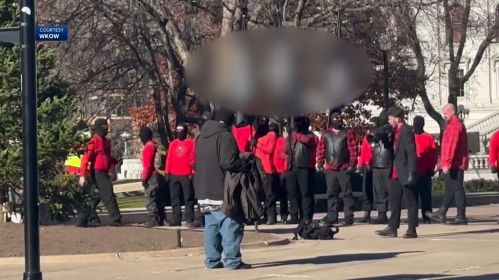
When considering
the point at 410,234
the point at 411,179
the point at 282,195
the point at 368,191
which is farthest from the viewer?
the point at 368,191

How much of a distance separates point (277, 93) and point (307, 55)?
898 millimetres

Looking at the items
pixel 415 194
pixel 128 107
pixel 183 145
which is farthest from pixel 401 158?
pixel 128 107

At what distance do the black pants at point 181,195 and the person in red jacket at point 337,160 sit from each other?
93.0 inches

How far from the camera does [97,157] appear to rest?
1936 cm

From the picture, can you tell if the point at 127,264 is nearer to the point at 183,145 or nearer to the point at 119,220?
the point at 119,220

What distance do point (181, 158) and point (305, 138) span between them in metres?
2.19

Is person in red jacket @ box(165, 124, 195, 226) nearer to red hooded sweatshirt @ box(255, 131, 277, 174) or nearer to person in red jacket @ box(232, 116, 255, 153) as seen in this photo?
person in red jacket @ box(232, 116, 255, 153)

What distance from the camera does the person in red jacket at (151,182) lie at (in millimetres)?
21344

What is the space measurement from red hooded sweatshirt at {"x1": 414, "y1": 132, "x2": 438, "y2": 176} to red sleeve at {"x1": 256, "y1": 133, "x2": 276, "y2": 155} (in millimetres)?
2545

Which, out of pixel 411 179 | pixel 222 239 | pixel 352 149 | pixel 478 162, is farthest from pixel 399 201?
pixel 478 162

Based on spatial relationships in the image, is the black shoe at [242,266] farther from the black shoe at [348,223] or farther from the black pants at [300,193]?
the black shoe at [348,223]

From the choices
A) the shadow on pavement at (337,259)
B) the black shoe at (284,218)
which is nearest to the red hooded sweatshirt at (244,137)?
the black shoe at (284,218)

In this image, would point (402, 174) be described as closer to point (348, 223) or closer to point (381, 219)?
point (348, 223)

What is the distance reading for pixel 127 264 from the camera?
50.9 ft
